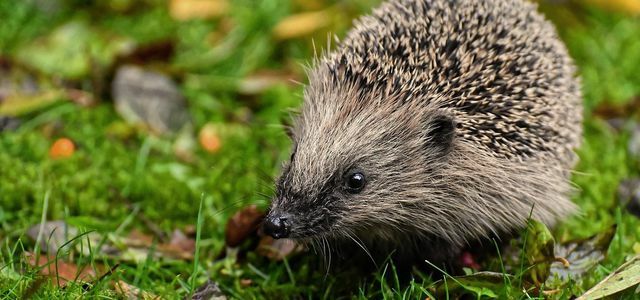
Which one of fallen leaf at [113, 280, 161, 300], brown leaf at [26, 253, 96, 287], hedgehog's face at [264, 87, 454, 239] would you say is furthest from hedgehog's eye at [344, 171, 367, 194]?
brown leaf at [26, 253, 96, 287]

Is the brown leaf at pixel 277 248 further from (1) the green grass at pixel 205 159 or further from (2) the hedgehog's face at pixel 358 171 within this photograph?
(2) the hedgehog's face at pixel 358 171

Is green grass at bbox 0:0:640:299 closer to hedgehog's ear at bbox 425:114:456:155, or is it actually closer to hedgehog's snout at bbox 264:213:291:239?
hedgehog's snout at bbox 264:213:291:239

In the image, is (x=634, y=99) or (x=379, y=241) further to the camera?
(x=634, y=99)

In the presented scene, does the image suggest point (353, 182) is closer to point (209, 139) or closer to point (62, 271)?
point (62, 271)

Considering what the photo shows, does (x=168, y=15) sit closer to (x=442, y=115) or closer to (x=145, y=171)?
(x=145, y=171)

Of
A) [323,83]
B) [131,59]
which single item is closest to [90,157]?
[131,59]

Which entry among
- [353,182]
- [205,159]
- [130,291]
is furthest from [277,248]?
[205,159]
